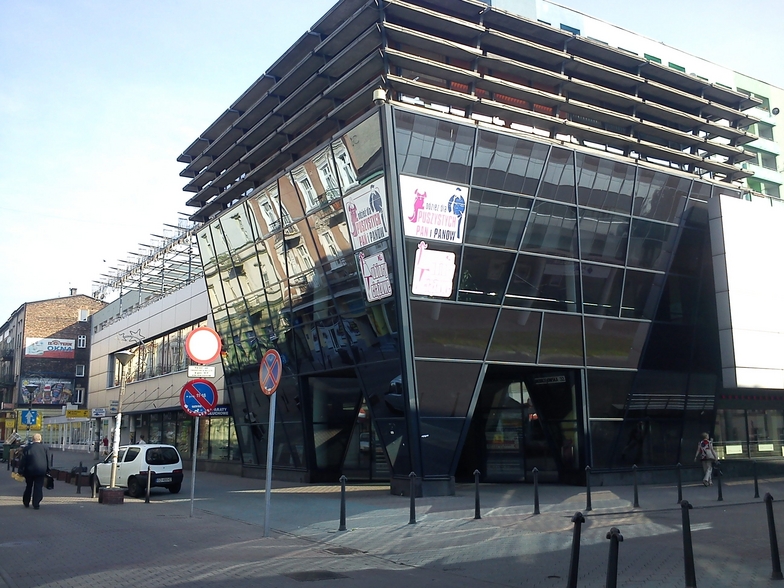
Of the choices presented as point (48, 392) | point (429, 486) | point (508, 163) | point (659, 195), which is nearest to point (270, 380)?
point (429, 486)

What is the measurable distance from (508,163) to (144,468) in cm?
1420

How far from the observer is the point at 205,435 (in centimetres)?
3672

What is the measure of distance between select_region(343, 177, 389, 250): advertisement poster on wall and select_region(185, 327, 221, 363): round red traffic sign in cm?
605

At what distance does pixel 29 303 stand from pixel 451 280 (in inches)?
2806

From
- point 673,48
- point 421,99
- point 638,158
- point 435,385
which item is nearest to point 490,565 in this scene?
point 435,385

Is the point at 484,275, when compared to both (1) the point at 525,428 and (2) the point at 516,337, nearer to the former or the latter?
(2) the point at 516,337

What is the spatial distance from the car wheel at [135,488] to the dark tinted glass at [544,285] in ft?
40.4

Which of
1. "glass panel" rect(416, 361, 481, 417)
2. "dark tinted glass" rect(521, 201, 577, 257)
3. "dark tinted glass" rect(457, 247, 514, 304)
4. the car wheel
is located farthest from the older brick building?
"dark tinted glass" rect(521, 201, 577, 257)

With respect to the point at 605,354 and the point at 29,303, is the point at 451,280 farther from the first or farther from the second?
the point at 29,303

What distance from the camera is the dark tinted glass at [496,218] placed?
66.2 feet

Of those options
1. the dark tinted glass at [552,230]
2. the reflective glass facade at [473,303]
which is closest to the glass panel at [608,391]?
the reflective glass facade at [473,303]

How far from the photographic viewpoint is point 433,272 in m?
19.5

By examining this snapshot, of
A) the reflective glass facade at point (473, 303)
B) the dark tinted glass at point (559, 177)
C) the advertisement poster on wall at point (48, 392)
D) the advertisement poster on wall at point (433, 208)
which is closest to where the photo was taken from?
the advertisement poster on wall at point (433, 208)

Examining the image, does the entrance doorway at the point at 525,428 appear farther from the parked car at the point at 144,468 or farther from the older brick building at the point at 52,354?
the older brick building at the point at 52,354
